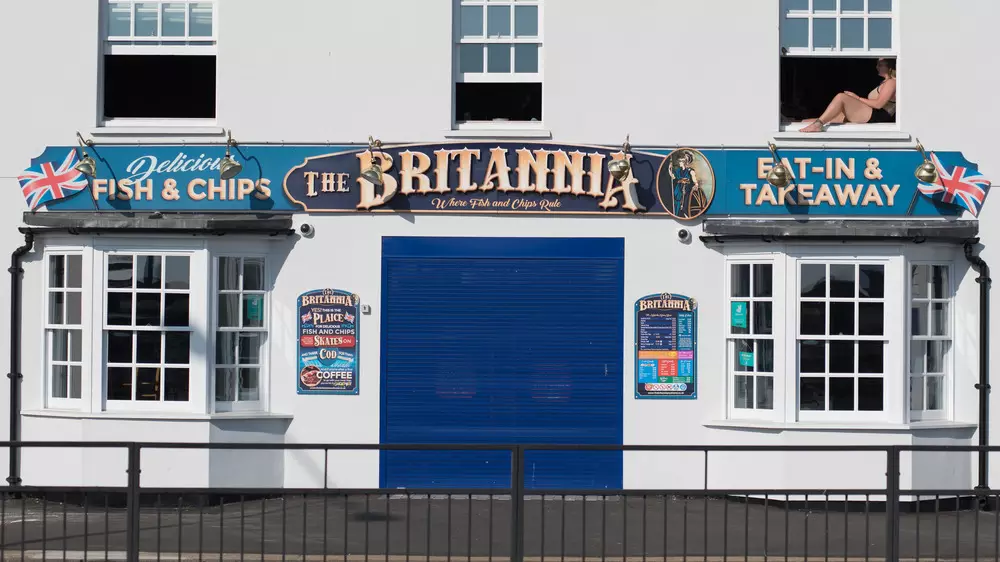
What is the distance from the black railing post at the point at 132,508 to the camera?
9820 millimetres

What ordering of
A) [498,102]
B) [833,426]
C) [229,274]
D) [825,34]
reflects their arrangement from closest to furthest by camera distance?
[833,426]
[229,274]
[825,34]
[498,102]

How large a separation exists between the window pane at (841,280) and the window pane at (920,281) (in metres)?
0.72

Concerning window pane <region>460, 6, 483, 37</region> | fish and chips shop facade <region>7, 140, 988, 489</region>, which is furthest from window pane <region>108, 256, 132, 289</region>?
window pane <region>460, 6, 483, 37</region>

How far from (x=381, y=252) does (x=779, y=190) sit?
4.47 m

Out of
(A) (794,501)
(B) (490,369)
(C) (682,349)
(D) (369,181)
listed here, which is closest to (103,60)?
(D) (369,181)

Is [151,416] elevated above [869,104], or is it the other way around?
[869,104]

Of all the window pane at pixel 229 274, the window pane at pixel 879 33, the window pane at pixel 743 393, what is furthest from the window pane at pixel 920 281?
the window pane at pixel 229 274

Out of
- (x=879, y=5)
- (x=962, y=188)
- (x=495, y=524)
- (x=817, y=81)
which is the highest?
(x=879, y=5)

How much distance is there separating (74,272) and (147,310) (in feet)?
3.15

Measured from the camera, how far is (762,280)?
13.4 metres

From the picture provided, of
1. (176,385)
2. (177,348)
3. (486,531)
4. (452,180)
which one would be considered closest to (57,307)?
(177,348)

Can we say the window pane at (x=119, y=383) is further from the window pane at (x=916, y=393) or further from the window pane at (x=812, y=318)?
the window pane at (x=916, y=393)

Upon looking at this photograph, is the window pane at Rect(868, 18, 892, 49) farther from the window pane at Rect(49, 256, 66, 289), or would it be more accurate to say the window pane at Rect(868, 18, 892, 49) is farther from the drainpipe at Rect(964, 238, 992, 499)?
the window pane at Rect(49, 256, 66, 289)

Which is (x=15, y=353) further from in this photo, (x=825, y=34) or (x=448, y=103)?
(x=825, y=34)
